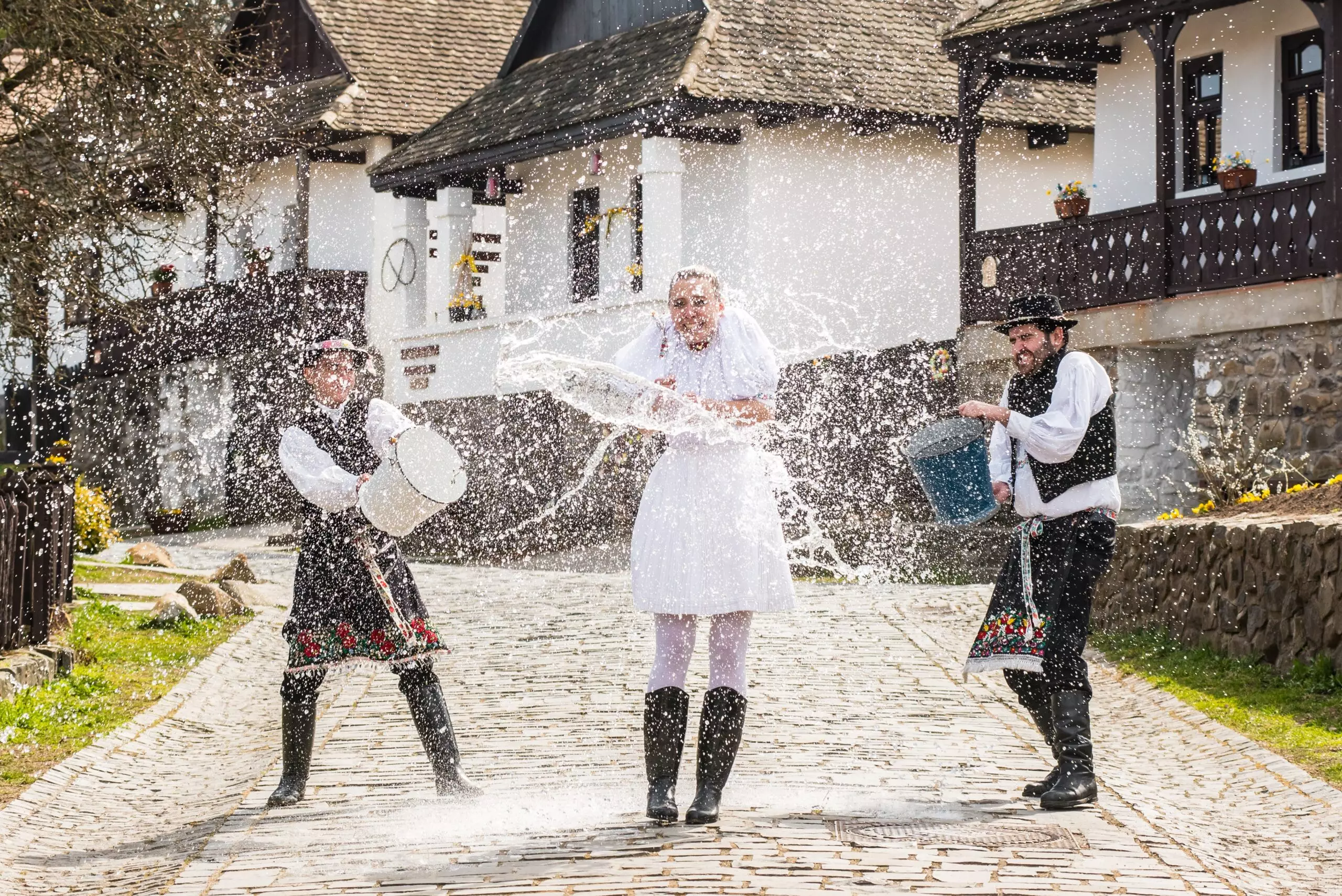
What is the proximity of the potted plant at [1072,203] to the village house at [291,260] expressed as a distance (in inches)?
395

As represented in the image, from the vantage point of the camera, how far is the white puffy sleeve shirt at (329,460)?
708cm

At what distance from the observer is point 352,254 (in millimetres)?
30094

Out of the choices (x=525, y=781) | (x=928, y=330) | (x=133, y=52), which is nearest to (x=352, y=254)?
(x=928, y=330)

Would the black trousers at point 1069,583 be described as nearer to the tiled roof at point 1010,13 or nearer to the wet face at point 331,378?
the wet face at point 331,378

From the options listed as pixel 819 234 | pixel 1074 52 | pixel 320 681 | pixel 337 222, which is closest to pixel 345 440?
pixel 320 681

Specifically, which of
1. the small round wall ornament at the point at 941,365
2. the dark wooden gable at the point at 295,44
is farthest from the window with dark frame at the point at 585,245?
the small round wall ornament at the point at 941,365

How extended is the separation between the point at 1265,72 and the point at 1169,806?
13.1 m

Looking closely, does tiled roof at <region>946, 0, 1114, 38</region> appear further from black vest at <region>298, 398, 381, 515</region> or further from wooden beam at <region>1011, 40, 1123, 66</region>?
black vest at <region>298, 398, 381, 515</region>

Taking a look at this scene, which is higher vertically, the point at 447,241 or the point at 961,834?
the point at 447,241

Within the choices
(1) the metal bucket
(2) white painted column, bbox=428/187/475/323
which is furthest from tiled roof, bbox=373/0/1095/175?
(1) the metal bucket

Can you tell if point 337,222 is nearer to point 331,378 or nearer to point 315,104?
point 315,104

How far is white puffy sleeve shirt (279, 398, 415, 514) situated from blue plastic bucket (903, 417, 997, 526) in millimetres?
2023

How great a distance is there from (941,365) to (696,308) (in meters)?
14.6

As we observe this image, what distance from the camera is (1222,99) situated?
63.1 feet
